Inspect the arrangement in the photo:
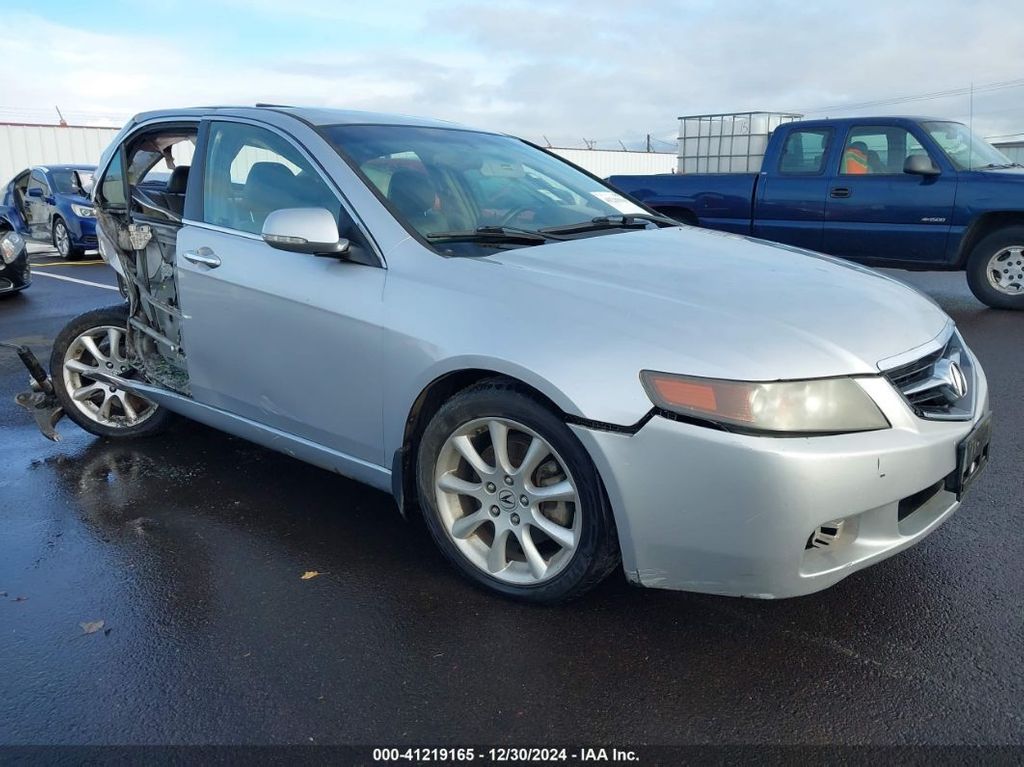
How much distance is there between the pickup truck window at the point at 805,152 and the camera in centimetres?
883

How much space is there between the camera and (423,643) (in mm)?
2725

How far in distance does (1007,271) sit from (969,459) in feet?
21.1

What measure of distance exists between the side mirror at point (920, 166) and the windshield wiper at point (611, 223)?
5.06 metres

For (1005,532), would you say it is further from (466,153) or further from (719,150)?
(719,150)

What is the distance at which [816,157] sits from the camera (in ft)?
29.1

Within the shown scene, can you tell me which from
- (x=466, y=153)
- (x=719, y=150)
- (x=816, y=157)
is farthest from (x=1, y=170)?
(x=466, y=153)

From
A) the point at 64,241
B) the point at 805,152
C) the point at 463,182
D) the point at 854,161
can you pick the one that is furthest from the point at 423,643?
the point at 64,241

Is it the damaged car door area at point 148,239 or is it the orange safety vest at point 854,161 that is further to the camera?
the orange safety vest at point 854,161

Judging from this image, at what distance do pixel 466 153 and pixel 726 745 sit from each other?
2642 millimetres

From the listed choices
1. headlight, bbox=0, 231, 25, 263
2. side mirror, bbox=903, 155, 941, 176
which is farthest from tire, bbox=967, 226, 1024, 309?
headlight, bbox=0, 231, 25, 263

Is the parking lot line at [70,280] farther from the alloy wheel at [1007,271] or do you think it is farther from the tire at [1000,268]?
the alloy wheel at [1007,271]

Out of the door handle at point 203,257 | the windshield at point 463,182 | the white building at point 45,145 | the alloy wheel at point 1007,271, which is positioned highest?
the white building at point 45,145

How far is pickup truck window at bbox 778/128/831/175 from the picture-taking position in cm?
883

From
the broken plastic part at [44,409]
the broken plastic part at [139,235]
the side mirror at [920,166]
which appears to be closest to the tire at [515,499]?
the broken plastic part at [139,235]
